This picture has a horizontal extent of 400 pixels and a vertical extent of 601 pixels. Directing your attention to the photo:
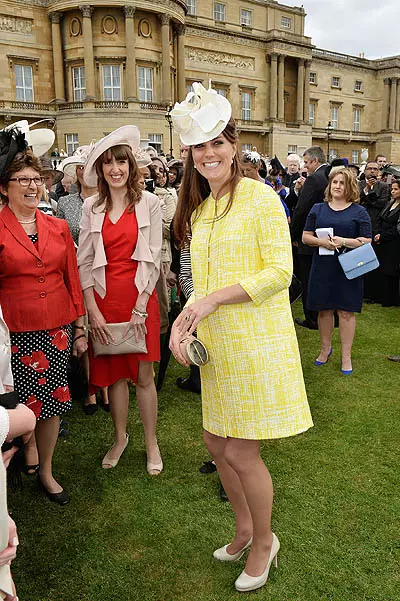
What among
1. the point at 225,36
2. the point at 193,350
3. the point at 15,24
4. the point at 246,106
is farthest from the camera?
the point at 246,106

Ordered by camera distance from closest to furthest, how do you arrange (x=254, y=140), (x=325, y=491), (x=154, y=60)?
(x=325, y=491) → (x=154, y=60) → (x=254, y=140)

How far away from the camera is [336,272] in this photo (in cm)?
504

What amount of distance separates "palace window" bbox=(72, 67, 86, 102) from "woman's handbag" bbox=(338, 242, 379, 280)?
1204 inches

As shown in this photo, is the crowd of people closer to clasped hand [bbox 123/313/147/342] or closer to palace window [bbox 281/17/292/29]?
clasped hand [bbox 123/313/147/342]

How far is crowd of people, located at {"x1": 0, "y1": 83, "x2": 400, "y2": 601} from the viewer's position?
195 cm

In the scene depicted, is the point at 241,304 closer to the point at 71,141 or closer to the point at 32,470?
the point at 32,470

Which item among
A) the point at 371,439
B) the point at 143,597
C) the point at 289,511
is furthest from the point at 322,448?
the point at 143,597

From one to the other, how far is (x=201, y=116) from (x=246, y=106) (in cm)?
4096

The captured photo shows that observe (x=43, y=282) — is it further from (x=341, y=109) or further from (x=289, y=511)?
(x=341, y=109)

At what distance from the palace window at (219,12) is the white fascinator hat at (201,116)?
42.1 meters

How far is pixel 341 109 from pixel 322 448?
50.3 metres

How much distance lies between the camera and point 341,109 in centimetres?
4775

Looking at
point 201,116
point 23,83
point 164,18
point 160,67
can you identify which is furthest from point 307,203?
point 164,18

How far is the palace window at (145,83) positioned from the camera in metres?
31.8
